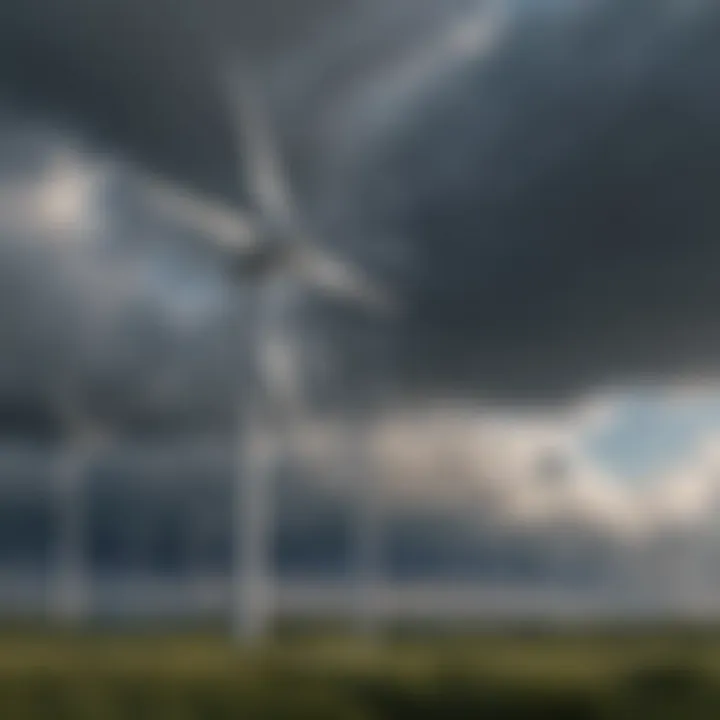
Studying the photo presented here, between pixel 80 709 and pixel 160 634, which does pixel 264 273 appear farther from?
pixel 160 634

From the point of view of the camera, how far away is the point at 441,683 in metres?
55.6

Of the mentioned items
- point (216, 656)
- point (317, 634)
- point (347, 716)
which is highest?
point (317, 634)

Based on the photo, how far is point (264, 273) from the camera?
85875mm

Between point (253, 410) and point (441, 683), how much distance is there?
30042 millimetres

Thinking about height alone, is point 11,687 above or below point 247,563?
below

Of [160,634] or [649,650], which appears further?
[160,634]

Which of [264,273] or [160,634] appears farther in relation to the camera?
[160,634]

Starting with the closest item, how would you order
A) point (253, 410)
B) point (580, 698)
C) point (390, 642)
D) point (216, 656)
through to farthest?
point (580, 698), point (253, 410), point (216, 656), point (390, 642)

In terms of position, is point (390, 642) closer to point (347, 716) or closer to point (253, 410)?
point (253, 410)

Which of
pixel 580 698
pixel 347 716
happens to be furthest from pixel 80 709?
pixel 580 698

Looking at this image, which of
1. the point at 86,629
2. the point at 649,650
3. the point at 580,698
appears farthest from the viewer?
the point at 86,629

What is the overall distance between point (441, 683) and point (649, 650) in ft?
213

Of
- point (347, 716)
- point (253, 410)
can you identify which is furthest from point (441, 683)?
point (253, 410)

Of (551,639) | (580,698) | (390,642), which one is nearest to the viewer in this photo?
(580,698)
